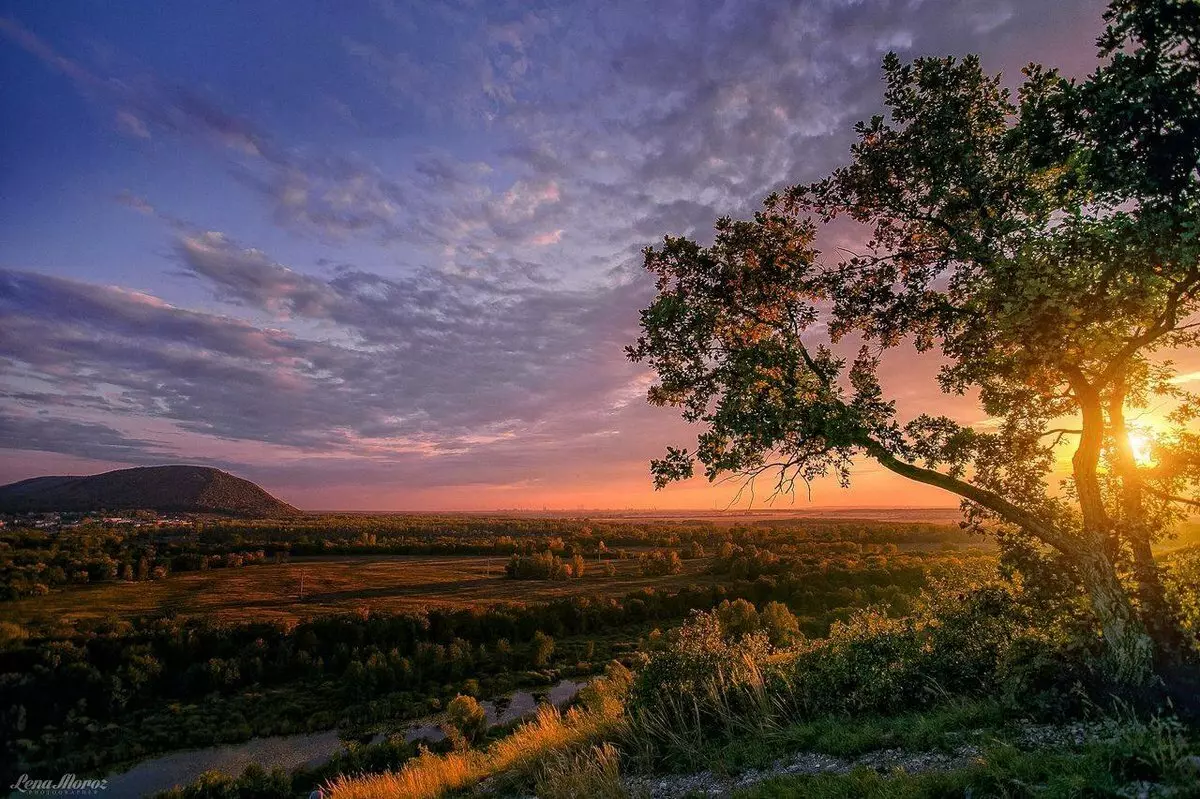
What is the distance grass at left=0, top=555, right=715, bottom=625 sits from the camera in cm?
4991

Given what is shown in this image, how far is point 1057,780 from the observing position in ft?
20.6

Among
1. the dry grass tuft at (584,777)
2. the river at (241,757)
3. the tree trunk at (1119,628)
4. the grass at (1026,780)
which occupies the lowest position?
the river at (241,757)

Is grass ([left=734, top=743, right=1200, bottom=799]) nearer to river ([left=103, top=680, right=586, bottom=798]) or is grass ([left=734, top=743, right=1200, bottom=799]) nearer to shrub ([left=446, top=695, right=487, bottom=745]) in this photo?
shrub ([left=446, top=695, right=487, bottom=745])

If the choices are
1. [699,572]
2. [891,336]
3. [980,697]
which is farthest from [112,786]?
[699,572]

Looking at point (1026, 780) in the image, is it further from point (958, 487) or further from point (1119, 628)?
point (958, 487)

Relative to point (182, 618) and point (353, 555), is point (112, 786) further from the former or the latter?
point (353, 555)

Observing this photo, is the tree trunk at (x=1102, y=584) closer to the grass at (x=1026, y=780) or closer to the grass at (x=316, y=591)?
the grass at (x=1026, y=780)

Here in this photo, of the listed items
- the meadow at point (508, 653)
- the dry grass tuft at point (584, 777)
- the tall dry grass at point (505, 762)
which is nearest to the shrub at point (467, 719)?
the meadow at point (508, 653)

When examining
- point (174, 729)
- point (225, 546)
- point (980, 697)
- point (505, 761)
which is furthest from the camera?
point (225, 546)

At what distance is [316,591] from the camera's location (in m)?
61.0

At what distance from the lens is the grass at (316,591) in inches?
1965

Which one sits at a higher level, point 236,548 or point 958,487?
point 958,487

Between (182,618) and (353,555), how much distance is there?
50.3 m

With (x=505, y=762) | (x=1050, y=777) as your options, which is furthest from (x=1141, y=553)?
(x=505, y=762)
